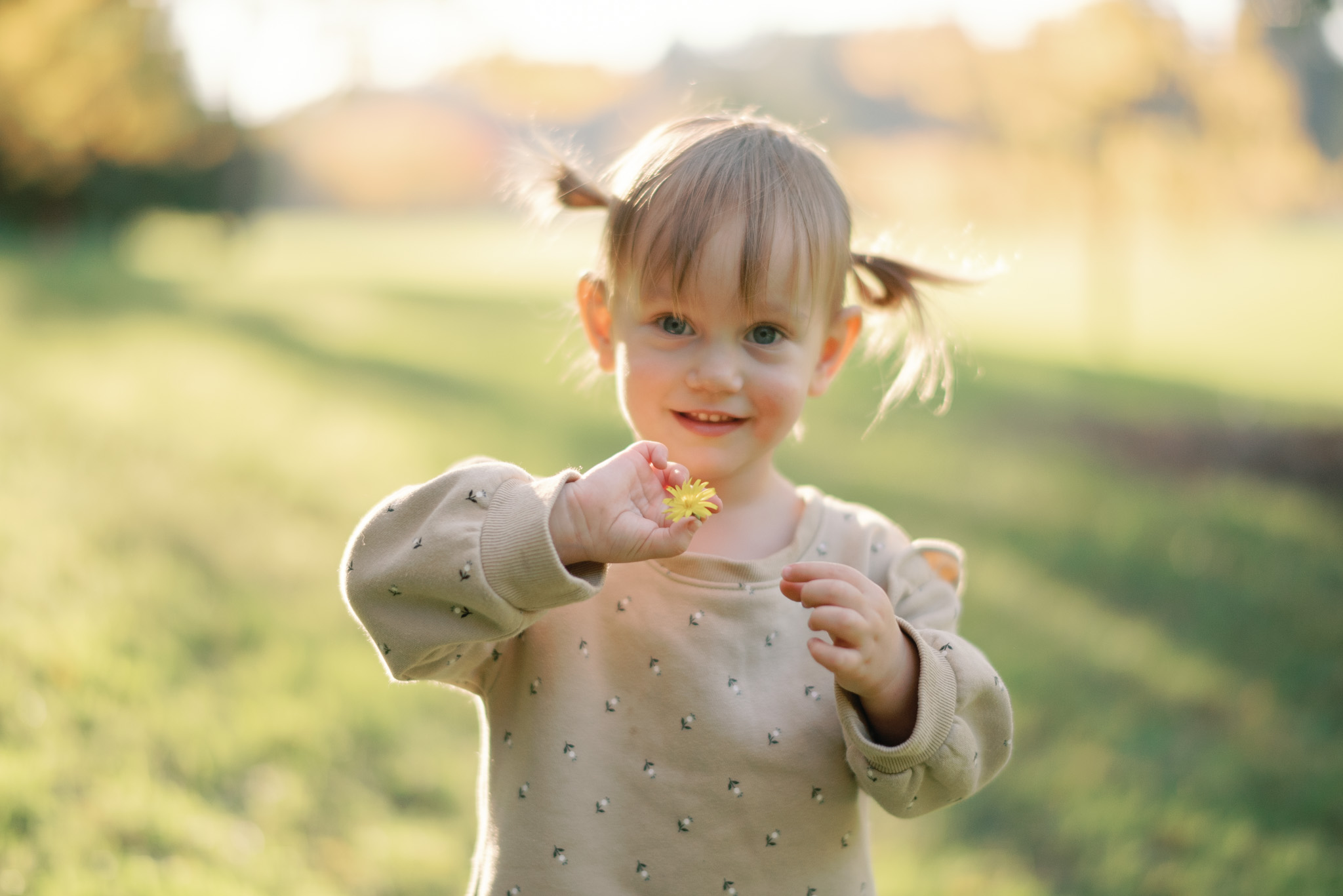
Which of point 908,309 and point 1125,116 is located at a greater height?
point 1125,116

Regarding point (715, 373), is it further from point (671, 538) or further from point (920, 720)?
point (920, 720)

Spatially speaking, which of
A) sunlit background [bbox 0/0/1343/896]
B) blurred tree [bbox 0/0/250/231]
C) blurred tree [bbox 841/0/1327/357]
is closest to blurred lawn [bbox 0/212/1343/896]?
sunlit background [bbox 0/0/1343/896]

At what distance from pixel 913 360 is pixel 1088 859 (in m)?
1.89

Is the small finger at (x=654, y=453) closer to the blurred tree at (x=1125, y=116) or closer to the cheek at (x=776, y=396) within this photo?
the cheek at (x=776, y=396)

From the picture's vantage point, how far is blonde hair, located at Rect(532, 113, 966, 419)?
5.39 ft

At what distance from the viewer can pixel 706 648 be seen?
5.48ft

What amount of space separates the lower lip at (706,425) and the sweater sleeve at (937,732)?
37cm

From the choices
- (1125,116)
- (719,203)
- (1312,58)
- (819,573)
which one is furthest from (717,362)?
(1125,116)

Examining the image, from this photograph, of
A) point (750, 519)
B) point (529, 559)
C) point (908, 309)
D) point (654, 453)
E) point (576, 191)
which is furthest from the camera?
point (908, 309)

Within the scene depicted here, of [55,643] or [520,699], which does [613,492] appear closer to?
[520,699]

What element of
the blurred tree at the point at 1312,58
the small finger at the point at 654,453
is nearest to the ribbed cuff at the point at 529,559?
the small finger at the point at 654,453

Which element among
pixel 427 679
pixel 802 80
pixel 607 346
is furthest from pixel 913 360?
pixel 802 80

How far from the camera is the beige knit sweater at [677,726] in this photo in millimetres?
1555

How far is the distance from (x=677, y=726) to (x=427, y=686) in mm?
2481
